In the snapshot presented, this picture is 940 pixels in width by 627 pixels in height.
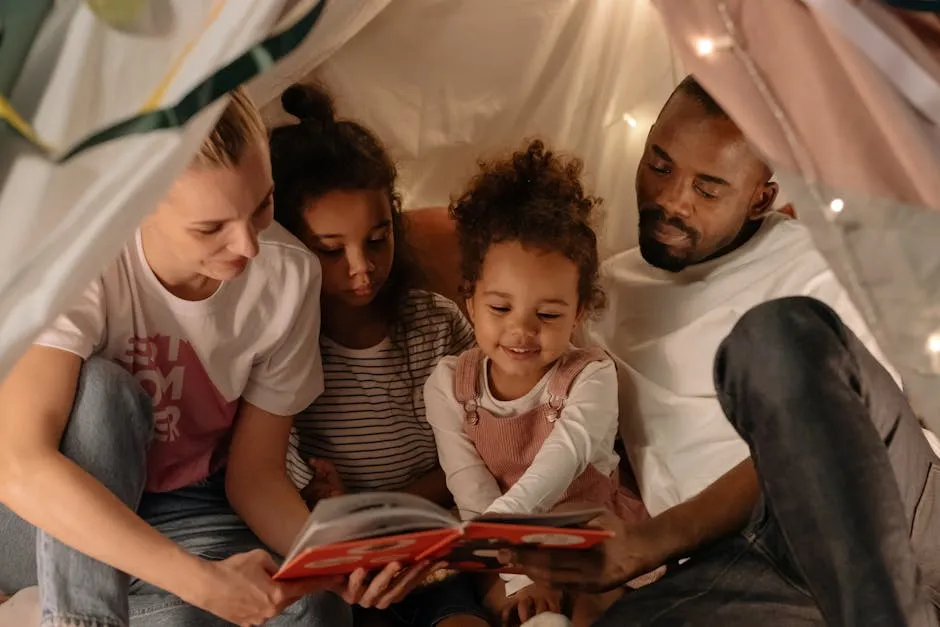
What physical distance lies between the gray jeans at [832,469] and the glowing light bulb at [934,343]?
0.31ft

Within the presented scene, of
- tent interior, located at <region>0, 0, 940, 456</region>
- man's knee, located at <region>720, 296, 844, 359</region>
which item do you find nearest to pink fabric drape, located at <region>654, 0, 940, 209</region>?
tent interior, located at <region>0, 0, 940, 456</region>

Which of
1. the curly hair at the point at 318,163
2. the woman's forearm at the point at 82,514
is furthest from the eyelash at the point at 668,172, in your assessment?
the woman's forearm at the point at 82,514

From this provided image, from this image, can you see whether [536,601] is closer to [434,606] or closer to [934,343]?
[434,606]

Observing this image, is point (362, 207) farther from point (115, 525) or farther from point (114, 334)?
point (115, 525)

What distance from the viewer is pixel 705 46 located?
57 centimetres

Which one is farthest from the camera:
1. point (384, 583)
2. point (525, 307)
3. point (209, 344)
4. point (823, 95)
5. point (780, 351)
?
point (525, 307)

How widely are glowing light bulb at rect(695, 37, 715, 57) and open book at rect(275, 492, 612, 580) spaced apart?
1.17ft

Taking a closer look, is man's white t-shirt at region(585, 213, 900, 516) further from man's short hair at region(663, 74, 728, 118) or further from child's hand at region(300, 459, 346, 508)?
child's hand at region(300, 459, 346, 508)

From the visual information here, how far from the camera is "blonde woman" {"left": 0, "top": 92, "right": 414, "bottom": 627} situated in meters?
0.74

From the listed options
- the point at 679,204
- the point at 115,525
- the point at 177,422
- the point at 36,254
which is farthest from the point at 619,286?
the point at 36,254

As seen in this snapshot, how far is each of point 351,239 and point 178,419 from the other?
0.26 metres

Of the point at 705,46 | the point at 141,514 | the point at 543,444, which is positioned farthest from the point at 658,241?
the point at 141,514

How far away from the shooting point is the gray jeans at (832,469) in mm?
623

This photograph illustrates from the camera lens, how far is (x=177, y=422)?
2.95 ft
